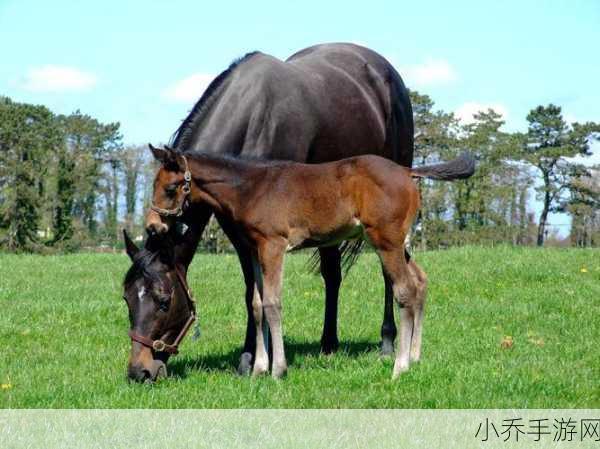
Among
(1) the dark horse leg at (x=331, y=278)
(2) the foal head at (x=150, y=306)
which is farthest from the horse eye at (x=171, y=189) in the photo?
(1) the dark horse leg at (x=331, y=278)

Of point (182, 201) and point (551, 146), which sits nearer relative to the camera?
point (182, 201)

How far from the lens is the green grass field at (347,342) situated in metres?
5.61

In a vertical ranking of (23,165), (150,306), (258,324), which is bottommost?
(258,324)

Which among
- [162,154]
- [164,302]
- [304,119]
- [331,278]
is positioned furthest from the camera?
[331,278]

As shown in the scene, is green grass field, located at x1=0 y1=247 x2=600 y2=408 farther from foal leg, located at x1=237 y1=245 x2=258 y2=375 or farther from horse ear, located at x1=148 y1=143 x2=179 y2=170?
horse ear, located at x1=148 y1=143 x2=179 y2=170

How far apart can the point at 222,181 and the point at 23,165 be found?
38914 millimetres

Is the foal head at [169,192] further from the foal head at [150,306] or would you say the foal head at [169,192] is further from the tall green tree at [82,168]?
the tall green tree at [82,168]

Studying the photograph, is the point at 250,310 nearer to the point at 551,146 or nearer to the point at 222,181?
the point at 222,181

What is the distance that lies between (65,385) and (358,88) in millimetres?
4234

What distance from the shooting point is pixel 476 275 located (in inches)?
475

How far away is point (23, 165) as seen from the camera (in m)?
42.4

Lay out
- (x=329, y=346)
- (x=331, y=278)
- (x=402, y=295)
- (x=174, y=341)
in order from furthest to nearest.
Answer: (x=331, y=278)
(x=329, y=346)
(x=174, y=341)
(x=402, y=295)

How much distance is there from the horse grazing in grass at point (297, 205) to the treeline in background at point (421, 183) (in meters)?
33.0

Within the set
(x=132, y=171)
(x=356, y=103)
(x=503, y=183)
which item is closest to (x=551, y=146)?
(x=503, y=183)
